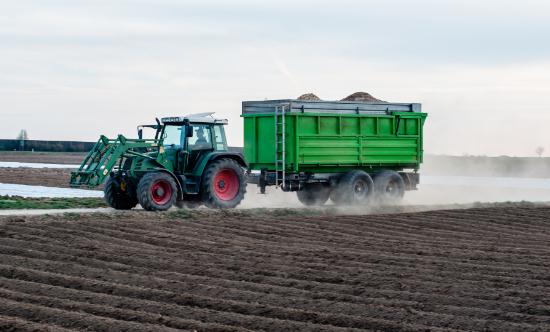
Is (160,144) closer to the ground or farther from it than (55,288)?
farther from it

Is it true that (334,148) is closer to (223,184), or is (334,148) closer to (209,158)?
(223,184)

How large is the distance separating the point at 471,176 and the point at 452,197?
46.1 feet

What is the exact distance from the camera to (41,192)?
26141mm

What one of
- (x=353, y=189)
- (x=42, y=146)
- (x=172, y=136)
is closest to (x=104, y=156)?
(x=172, y=136)

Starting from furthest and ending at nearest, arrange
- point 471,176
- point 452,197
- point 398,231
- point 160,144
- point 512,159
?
1. point 512,159
2. point 471,176
3. point 452,197
4. point 160,144
5. point 398,231

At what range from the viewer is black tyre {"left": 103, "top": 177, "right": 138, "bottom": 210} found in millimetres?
19969

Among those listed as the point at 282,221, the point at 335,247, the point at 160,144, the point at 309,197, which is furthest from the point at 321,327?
the point at 309,197

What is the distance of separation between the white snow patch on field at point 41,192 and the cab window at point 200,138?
246 inches

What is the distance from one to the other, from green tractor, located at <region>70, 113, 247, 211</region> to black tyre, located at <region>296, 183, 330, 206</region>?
3.09m

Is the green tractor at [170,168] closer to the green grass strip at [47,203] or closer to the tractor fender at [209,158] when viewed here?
the tractor fender at [209,158]

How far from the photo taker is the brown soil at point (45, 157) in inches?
1970

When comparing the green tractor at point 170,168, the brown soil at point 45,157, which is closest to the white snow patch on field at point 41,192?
the green tractor at point 170,168

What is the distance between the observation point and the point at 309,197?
23594mm

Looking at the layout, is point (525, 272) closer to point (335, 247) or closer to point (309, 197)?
point (335, 247)
